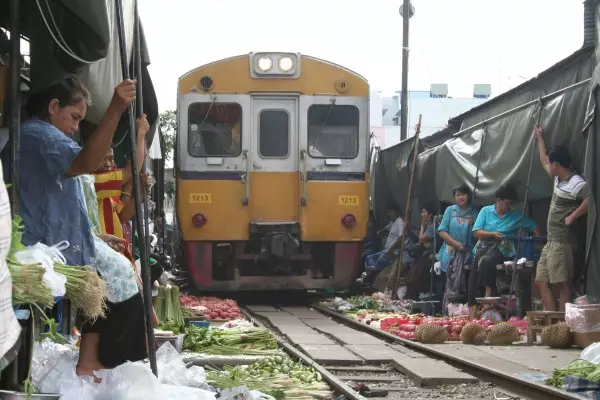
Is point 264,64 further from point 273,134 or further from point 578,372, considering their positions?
point 578,372

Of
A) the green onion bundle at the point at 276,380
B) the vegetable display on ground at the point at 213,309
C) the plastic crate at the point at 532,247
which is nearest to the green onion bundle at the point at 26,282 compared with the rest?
the green onion bundle at the point at 276,380

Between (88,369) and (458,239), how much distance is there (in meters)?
8.87

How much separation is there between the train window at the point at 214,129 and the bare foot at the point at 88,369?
9415mm

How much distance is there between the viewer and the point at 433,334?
9.35 metres

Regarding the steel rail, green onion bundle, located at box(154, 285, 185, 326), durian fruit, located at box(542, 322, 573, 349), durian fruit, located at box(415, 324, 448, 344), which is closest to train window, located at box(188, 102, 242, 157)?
green onion bundle, located at box(154, 285, 185, 326)

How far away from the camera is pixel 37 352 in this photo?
4410mm

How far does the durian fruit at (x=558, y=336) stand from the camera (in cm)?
859

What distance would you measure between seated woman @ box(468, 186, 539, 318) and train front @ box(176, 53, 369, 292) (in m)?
2.57

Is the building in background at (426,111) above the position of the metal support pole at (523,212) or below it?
above

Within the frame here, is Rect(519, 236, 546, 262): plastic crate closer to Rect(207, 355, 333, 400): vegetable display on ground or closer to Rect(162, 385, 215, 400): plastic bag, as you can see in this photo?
Rect(207, 355, 333, 400): vegetable display on ground

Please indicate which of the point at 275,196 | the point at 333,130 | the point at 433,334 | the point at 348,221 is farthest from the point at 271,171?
the point at 433,334

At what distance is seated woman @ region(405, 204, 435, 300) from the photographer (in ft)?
47.8

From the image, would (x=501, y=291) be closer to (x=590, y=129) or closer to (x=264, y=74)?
(x=590, y=129)

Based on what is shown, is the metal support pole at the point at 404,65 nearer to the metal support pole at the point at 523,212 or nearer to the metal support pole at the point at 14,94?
the metal support pole at the point at 523,212
